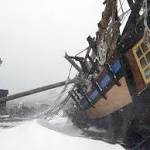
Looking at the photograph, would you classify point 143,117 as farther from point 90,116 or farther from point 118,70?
point 90,116

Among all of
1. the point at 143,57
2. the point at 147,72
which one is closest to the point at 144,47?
the point at 143,57

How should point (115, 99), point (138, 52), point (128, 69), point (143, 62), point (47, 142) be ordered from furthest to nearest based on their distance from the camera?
point (115, 99) < point (47, 142) < point (128, 69) < point (138, 52) < point (143, 62)

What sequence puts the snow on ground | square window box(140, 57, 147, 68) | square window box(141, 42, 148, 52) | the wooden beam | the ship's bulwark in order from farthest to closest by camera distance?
the ship's bulwark → the snow on ground → the wooden beam → square window box(140, 57, 147, 68) → square window box(141, 42, 148, 52)

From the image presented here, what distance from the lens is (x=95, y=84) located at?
10.4m

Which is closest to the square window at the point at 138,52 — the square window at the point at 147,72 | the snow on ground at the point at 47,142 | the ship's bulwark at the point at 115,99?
the square window at the point at 147,72

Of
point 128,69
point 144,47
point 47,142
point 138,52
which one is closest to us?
point 144,47

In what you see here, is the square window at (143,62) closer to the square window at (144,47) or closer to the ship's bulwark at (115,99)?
the square window at (144,47)

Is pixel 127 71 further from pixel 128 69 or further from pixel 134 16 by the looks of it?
pixel 134 16

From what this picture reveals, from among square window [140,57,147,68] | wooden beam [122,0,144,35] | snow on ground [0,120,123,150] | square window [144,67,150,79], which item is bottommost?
snow on ground [0,120,123,150]

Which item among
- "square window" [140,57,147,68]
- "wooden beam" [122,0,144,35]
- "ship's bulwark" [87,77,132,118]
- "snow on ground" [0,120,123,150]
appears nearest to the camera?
"square window" [140,57,147,68]

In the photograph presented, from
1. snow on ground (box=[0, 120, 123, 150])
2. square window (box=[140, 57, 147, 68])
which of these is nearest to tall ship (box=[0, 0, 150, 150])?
square window (box=[140, 57, 147, 68])

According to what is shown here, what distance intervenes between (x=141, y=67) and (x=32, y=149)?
2.99m

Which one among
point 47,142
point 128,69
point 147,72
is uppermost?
point 128,69

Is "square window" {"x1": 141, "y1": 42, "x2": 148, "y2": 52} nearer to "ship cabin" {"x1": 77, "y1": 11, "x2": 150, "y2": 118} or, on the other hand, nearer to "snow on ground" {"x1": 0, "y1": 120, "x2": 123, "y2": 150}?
"ship cabin" {"x1": 77, "y1": 11, "x2": 150, "y2": 118}
